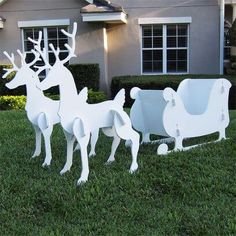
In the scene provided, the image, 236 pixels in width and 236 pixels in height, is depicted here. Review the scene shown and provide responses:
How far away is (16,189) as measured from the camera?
4887 mm

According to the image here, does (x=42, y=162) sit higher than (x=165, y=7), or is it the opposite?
(x=165, y=7)

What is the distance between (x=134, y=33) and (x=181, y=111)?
419 inches

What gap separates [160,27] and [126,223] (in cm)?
1336

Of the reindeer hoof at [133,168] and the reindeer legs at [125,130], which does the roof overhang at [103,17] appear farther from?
the reindeer hoof at [133,168]

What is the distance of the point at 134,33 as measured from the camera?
1645 centimetres

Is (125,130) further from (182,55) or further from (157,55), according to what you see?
(182,55)

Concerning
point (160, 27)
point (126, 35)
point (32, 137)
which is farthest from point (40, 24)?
point (32, 137)

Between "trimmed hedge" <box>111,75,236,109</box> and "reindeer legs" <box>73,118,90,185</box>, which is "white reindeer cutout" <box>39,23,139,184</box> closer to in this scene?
"reindeer legs" <box>73,118,90,185</box>

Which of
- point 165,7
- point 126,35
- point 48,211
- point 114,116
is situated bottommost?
point 48,211

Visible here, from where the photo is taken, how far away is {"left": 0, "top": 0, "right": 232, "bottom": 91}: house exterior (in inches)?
637

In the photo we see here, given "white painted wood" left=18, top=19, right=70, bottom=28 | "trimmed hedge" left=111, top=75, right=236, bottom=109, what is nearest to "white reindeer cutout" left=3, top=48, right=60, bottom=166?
"trimmed hedge" left=111, top=75, right=236, bottom=109

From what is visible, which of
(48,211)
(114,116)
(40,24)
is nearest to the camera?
(48,211)

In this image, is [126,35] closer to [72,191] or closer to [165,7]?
[165,7]

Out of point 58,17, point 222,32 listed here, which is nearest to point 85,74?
point 58,17
